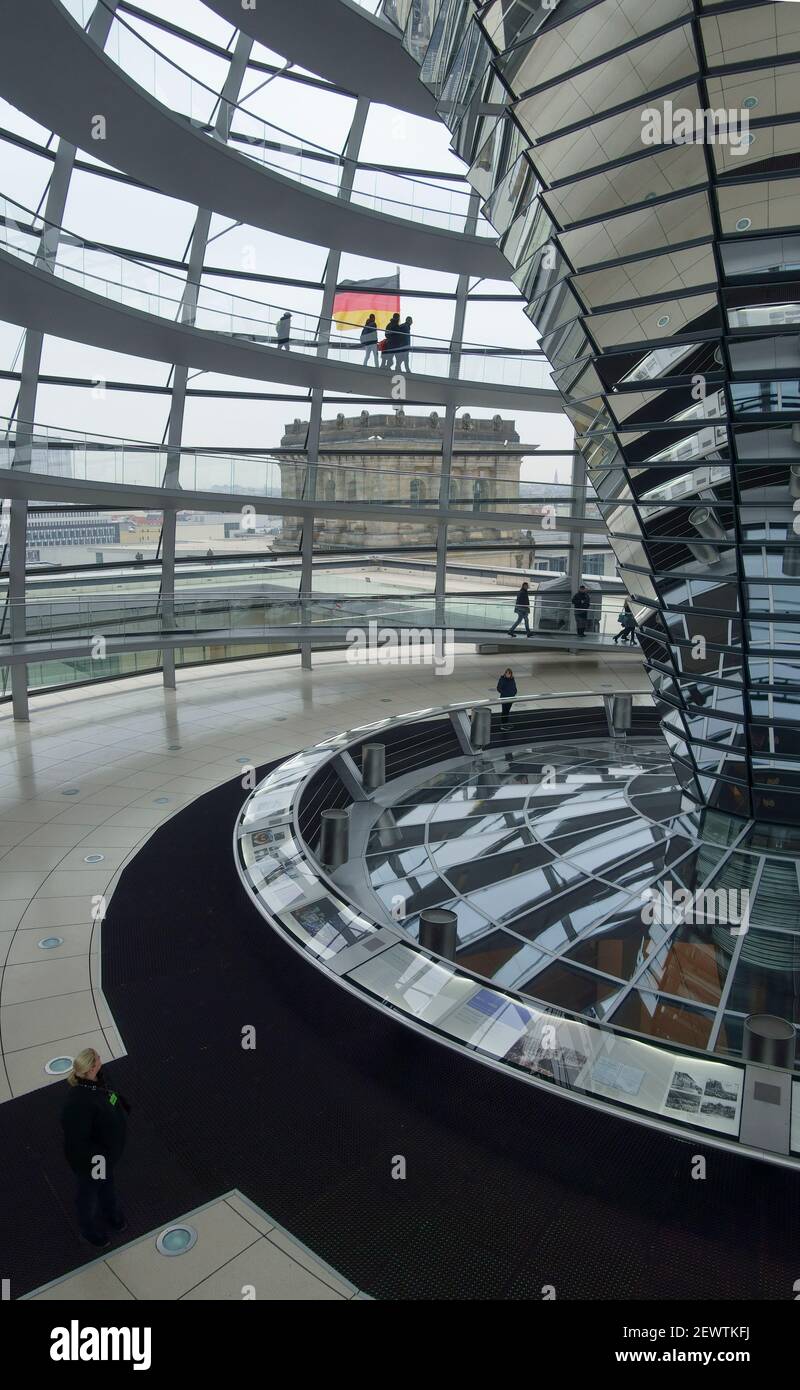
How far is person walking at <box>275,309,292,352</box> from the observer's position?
21.5 meters

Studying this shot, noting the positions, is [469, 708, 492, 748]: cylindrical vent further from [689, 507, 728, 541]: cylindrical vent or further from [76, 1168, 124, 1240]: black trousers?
[76, 1168, 124, 1240]: black trousers

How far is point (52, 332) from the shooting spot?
16922 millimetres

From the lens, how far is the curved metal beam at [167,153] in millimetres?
12422

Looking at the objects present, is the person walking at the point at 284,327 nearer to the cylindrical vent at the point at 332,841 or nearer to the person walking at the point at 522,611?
the person walking at the point at 522,611

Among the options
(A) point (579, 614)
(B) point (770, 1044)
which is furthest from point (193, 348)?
(B) point (770, 1044)

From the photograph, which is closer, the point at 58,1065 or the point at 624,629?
the point at 58,1065

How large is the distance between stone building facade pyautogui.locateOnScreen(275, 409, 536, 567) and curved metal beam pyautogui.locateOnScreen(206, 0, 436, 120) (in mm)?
8068

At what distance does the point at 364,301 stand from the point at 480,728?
1359 cm

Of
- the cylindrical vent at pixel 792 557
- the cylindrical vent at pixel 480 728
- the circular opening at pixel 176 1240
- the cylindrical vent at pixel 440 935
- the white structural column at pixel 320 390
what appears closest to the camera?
the circular opening at pixel 176 1240

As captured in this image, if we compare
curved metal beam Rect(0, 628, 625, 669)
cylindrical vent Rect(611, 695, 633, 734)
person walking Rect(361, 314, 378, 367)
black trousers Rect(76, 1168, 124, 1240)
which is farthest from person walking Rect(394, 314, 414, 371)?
black trousers Rect(76, 1168, 124, 1240)

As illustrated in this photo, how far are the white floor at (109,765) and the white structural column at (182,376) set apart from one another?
224 centimetres

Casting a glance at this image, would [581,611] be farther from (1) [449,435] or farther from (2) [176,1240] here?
(2) [176,1240]

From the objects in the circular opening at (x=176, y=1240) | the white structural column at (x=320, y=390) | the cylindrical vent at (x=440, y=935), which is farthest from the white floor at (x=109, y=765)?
the cylindrical vent at (x=440, y=935)

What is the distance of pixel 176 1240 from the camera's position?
5574 mm
